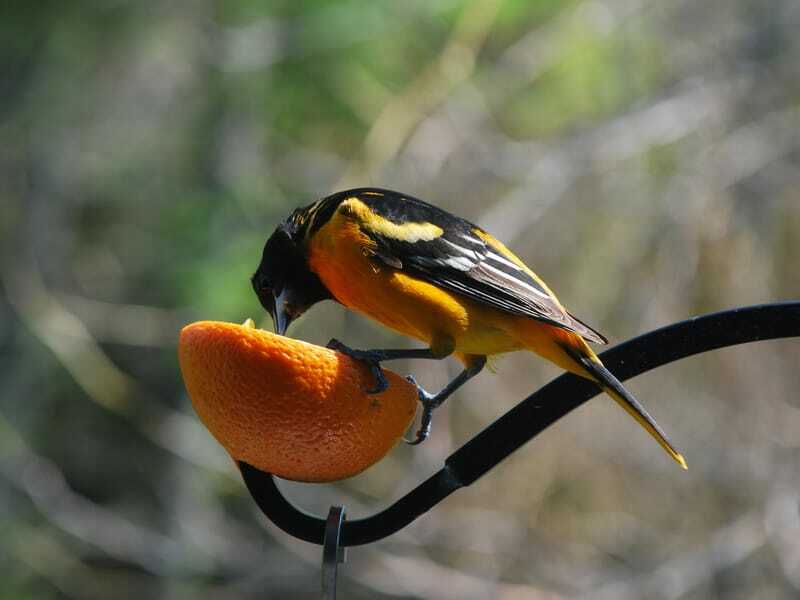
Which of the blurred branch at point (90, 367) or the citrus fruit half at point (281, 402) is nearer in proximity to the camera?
the citrus fruit half at point (281, 402)

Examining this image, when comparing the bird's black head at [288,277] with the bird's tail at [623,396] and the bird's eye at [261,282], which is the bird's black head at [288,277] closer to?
the bird's eye at [261,282]

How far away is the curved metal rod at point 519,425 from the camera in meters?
1.52

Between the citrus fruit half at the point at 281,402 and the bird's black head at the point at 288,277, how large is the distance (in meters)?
0.67

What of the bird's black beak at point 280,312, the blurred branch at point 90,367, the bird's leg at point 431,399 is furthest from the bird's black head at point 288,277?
the blurred branch at point 90,367

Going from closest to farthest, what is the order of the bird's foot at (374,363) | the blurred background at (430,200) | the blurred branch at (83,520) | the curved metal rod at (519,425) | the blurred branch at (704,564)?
the curved metal rod at (519,425) → the bird's foot at (374,363) → the blurred branch at (704,564) → the blurred background at (430,200) → the blurred branch at (83,520)

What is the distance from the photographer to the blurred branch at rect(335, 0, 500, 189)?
17.4 ft

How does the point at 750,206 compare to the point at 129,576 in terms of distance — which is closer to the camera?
the point at 750,206

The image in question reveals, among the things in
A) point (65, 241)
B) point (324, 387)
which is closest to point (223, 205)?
point (65, 241)

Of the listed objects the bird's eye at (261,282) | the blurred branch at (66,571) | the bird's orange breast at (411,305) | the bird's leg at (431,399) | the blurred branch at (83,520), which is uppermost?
the bird's orange breast at (411,305)

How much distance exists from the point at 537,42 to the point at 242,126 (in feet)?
5.80

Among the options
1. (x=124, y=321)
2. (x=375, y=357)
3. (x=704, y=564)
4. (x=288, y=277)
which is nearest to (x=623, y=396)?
(x=375, y=357)

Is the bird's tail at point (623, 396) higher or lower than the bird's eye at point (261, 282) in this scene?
higher

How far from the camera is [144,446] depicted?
24.8 feet

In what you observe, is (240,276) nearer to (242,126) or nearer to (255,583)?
(242,126)
